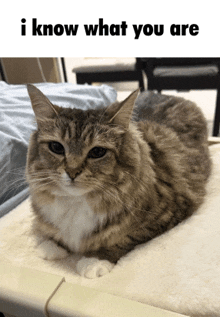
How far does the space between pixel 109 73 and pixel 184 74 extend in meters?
0.88

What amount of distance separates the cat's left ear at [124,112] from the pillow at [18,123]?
39cm

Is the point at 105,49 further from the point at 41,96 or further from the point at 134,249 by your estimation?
the point at 134,249

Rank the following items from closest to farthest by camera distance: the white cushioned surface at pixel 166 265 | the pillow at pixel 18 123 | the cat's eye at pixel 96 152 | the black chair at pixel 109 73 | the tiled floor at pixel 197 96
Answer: the white cushioned surface at pixel 166 265, the cat's eye at pixel 96 152, the pillow at pixel 18 123, the black chair at pixel 109 73, the tiled floor at pixel 197 96

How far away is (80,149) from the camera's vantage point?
81cm

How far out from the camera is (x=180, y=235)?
3.12 feet

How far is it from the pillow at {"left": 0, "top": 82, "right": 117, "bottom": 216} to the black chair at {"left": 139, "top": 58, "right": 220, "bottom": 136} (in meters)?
1.01

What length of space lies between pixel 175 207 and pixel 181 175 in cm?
14

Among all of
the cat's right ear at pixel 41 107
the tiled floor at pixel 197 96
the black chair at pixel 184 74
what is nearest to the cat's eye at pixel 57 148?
the cat's right ear at pixel 41 107

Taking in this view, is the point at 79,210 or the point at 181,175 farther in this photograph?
the point at 181,175

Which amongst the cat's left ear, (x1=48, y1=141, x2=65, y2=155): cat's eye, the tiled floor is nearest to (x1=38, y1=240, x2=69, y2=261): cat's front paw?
(x1=48, y1=141, x2=65, y2=155): cat's eye

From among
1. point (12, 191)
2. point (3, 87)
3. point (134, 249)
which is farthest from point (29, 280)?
point (3, 87)

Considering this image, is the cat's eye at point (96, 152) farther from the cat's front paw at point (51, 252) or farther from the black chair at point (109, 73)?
the black chair at point (109, 73)

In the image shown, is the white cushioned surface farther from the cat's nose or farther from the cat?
the cat's nose

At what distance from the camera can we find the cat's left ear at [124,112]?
85 cm
